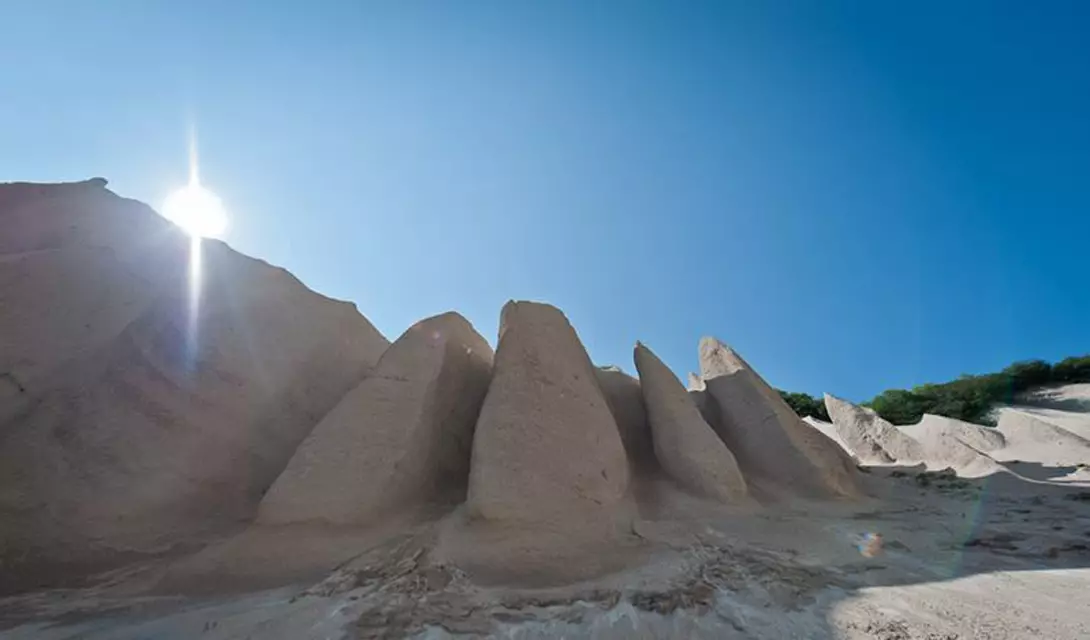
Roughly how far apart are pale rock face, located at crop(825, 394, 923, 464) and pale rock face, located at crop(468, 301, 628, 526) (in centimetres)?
916

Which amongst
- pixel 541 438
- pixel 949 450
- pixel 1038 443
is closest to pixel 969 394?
pixel 1038 443

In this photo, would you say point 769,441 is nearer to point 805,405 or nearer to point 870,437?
point 870,437

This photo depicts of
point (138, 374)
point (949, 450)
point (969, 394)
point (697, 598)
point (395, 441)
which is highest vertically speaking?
point (969, 394)

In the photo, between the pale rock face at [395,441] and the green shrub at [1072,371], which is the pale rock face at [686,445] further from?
the green shrub at [1072,371]

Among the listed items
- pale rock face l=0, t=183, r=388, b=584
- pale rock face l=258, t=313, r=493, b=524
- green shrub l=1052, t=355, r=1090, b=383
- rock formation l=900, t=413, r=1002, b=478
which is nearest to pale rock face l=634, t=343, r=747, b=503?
pale rock face l=258, t=313, r=493, b=524

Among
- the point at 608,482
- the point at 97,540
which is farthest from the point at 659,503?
the point at 97,540

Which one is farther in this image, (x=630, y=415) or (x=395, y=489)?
(x=630, y=415)

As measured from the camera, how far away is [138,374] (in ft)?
18.0

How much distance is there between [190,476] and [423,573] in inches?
114

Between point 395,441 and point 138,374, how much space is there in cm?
290

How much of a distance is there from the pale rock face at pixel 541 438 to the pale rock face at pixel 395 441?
74 centimetres

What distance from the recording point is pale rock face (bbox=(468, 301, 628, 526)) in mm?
4738

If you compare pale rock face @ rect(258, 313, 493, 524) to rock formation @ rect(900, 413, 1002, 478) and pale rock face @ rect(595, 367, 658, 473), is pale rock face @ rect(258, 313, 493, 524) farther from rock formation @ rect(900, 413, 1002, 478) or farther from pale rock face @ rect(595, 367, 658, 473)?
rock formation @ rect(900, 413, 1002, 478)

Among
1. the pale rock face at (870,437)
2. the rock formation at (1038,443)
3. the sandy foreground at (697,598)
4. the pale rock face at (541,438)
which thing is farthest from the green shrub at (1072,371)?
the pale rock face at (541,438)
